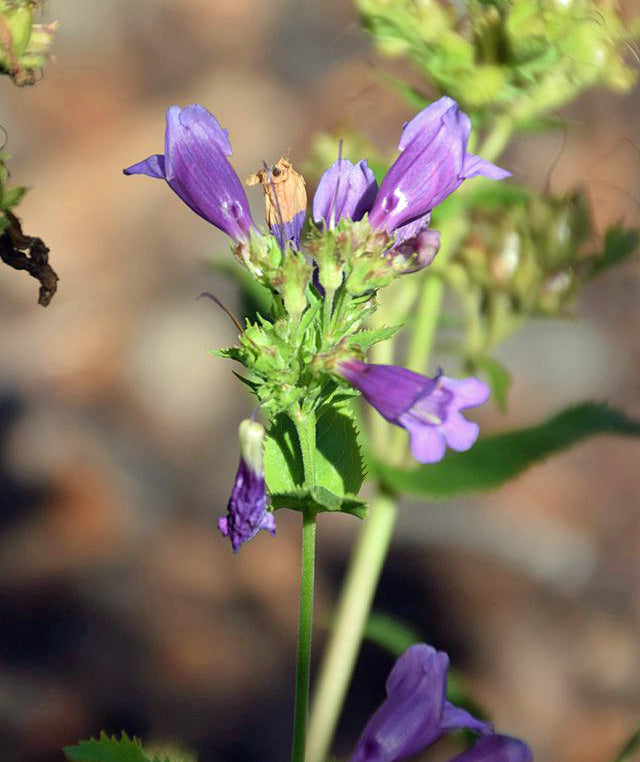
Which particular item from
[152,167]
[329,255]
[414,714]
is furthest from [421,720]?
[152,167]

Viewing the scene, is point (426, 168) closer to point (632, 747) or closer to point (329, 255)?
point (329, 255)

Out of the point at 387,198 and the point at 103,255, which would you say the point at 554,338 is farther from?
the point at 387,198

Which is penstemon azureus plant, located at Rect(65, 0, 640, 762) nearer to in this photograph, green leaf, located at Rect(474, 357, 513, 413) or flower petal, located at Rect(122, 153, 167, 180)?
flower petal, located at Rect(122, 153, 167, 180)

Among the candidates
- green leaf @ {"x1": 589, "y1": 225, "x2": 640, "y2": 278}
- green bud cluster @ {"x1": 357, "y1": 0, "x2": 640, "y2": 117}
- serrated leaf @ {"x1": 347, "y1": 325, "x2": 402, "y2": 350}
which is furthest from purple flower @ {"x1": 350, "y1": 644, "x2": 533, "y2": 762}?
green leaf @ {"x1": 589, "y1": 225, "x2": 640, "y2": 278}

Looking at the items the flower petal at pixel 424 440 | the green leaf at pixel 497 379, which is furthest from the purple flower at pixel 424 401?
the green leaf at pixel 497 379

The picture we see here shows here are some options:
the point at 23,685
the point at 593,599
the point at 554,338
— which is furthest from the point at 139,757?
the point at 554,338
